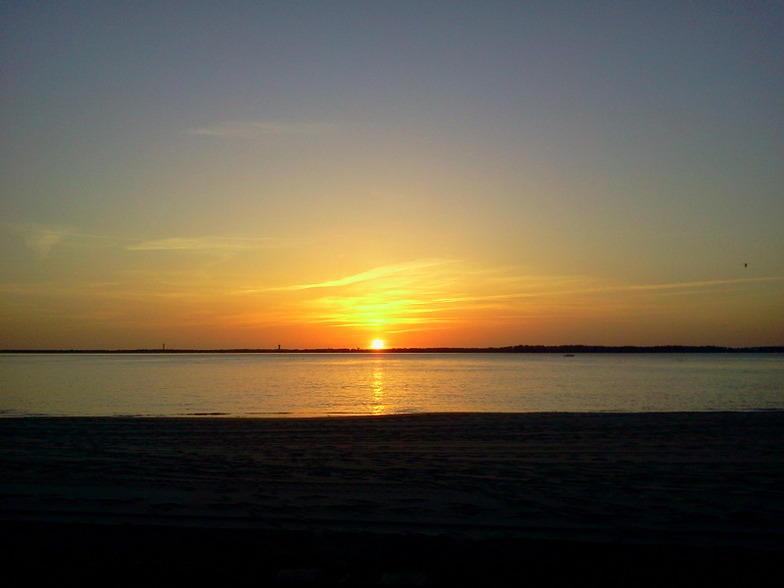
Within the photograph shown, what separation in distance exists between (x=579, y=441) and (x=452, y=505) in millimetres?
6312

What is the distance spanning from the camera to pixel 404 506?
786 centimetres

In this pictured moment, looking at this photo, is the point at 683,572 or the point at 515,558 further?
the point at 515,558

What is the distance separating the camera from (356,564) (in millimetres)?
5672

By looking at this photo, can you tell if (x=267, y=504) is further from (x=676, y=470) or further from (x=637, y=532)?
(x=676, y=470)

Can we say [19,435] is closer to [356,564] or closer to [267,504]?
[267,504]

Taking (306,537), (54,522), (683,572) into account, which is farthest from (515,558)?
(54,522)

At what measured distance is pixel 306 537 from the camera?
21.4 ft

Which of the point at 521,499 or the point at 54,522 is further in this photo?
the point at 521,499

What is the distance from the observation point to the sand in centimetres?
568

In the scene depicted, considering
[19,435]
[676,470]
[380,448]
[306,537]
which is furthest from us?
[19,435]

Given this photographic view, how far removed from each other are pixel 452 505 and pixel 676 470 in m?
4.21

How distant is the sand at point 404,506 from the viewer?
5676 millimetres

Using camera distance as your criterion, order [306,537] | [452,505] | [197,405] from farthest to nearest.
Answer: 1. [197,405]
2. [452,505]
3. [306,537]

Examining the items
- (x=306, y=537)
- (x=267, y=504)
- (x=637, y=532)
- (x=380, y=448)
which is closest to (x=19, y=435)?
(x=380, y=448)
